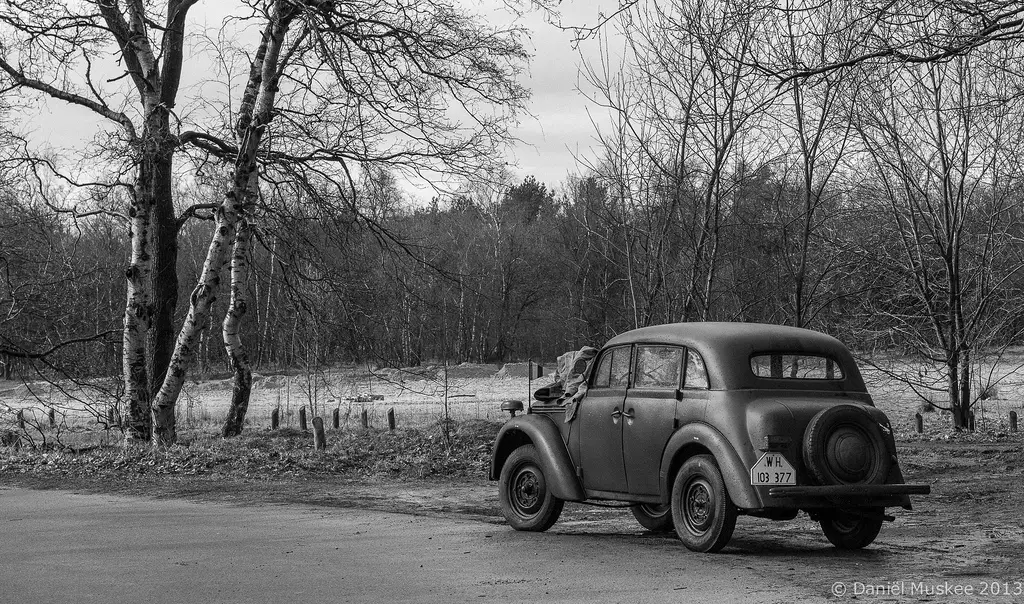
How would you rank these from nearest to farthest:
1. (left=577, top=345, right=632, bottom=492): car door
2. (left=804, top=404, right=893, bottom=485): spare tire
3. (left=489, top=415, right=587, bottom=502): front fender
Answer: (left=804, top=404, right=893, bottom=485): spare tire < (left=577, top=345, right=632, bottom=492): car door < (left=489, top=415, right=587, bottom=502): front fender

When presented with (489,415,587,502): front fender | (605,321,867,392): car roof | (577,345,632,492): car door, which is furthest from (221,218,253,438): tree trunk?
(605,321,867,392): car roof

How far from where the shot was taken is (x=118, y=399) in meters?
17.0

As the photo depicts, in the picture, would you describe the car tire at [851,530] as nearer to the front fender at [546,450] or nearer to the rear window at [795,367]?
the rear window at [795,367]

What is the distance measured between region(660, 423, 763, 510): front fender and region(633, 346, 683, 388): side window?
0.55 metres

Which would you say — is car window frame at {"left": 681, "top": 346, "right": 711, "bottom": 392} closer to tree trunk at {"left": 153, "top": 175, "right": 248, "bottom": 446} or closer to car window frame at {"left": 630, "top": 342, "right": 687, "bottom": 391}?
car window frame at {"left": 630, "top": 342, "right": 687, "bottom": 391}

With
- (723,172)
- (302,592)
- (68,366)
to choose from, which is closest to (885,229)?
(723,172)

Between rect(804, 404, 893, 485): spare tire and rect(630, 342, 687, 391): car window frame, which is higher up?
rect(630, 342, 687, 391): car window frame

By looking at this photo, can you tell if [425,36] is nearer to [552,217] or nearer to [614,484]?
[614,484]

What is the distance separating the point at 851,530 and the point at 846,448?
0.99m

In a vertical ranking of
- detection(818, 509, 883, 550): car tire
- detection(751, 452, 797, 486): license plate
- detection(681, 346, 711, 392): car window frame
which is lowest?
detection(818, 509, 883, 550): car tire

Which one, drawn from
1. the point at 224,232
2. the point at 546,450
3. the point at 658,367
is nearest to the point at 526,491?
the point at 546,450

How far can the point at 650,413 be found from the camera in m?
8.37

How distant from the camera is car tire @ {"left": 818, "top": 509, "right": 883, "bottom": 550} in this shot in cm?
802

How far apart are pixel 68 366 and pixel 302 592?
42.3ft
